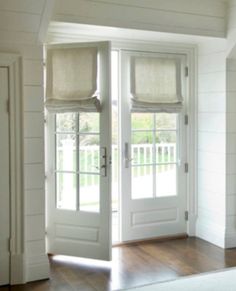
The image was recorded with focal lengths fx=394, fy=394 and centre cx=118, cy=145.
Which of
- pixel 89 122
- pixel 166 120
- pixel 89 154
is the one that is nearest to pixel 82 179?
pixel 89 154

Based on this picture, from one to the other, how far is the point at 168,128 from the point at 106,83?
3.90 feet

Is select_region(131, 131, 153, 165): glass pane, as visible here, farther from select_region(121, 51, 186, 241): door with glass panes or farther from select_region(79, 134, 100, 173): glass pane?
select_region(79, 134, 100, 173): glass pane

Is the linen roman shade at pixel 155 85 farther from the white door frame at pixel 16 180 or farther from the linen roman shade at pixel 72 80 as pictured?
the white door frame at pixel 16 180

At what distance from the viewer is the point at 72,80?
3809mm

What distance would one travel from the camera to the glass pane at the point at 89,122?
12.5 ft

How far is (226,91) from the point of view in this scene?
4.19 meters

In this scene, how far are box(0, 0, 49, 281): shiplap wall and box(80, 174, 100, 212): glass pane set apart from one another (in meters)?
0.53

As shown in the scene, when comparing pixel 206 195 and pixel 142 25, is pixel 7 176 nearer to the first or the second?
pixel 142 25

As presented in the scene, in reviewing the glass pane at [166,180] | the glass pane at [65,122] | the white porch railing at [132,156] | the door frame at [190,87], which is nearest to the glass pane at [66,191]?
the white porch railing at [132,156]

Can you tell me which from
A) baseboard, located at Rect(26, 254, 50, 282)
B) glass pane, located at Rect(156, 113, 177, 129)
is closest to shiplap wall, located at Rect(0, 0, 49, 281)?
baseboard, located at Rect(26, 254, 50, 282)

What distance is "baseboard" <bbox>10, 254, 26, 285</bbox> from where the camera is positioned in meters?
3.34

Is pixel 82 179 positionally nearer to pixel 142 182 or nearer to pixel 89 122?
pixel 89 122

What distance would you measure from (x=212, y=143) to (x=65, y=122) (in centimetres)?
167

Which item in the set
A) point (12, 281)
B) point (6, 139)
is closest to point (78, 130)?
point (6, 139)
